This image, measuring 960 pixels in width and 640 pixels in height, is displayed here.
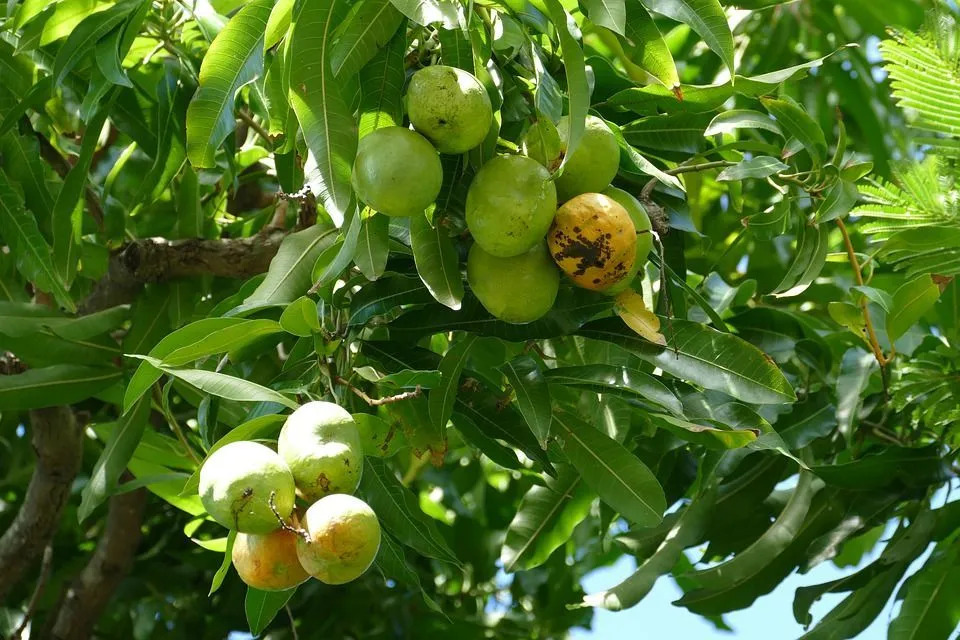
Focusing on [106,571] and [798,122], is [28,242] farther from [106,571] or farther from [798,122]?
[798,122]

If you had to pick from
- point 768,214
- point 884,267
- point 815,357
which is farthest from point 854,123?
point 768,214

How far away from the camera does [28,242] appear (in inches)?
61.1

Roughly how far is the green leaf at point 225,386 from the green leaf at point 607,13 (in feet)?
1.44

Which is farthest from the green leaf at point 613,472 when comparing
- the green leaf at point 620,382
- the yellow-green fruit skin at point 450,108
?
the yellow-green fruit skin at point 450,108

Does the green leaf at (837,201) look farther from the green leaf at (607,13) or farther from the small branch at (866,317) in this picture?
the green leaf at (607,13)

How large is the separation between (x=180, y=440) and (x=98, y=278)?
0.43 metres

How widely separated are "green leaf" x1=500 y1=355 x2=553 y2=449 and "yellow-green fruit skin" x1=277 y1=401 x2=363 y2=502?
0.23m

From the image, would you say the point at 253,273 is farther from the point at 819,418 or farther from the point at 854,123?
the point at 854,123

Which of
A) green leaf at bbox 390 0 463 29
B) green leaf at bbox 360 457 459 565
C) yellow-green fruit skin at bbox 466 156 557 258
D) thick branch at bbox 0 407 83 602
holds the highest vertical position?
green leaf at bbox 390 0 463 29

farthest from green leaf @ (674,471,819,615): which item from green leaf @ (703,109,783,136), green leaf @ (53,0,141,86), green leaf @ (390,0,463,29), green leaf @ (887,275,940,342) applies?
green leaf @ (53,0,141,86)

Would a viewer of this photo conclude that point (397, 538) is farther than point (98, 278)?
No

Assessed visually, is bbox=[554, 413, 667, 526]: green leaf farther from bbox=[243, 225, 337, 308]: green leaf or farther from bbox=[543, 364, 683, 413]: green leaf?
bbox=[243, 225, 337, 308]: green leaf

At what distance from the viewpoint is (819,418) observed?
166 cm

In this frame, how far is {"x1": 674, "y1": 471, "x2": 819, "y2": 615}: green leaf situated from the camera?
1.63 meters
